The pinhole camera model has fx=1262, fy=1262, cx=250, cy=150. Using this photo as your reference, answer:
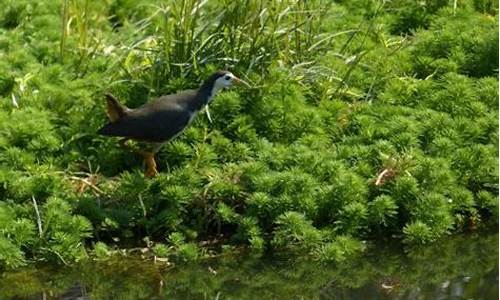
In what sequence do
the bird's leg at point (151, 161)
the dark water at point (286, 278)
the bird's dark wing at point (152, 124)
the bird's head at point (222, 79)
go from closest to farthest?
the dark water at point (286, 278)
the bird's dark wing at point (152, 124)
the bird's leg at point (151, 161)
the bird's head at point (222, 79)

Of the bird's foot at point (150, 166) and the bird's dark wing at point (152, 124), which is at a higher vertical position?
the bird's dark wing at point (152, 124)

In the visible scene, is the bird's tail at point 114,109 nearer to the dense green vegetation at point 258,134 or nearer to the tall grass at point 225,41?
the dense green vegetation at point 258,134

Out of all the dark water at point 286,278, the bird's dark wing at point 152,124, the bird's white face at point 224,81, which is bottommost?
the dark water at point 286,278

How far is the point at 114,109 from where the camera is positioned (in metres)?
10.0

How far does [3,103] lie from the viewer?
432 inches

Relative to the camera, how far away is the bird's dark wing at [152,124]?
9898 millimetres

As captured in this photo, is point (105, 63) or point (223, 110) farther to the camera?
point (105, 63)

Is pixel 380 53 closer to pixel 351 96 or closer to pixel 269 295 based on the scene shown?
pixel 351 96

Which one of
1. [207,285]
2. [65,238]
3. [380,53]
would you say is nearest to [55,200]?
[65,238]

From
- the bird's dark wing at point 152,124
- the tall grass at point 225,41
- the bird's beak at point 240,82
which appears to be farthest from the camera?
the tall grass at point 225,41

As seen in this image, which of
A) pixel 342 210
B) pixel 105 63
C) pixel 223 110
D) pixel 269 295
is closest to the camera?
pixel 269 295

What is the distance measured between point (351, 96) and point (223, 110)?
4.25 ft

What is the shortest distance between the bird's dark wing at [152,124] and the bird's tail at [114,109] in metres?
0.05

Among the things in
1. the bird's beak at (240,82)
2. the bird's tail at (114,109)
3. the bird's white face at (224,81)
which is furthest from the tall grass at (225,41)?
the bird's tail at (114,109)
